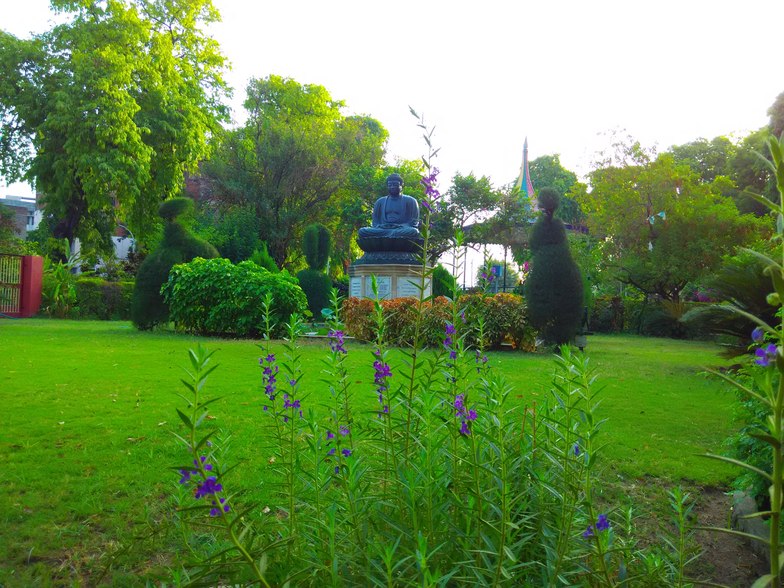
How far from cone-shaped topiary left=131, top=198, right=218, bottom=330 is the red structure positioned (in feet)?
27.6

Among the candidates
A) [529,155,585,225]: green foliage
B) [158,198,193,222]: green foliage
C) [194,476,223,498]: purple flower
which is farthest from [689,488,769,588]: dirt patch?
[529,155,585,225]: green foliage

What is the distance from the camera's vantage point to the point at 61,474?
375cm

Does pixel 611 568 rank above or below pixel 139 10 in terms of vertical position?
below

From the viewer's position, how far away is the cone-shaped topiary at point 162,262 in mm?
13555

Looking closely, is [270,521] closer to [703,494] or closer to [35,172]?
[703,494]

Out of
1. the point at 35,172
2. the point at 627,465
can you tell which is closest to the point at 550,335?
the point at 627,465

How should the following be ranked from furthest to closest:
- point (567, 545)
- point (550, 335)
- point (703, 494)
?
point (550, 335), point (703, 494), point (567, 545)

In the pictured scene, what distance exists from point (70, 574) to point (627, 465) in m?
3.46

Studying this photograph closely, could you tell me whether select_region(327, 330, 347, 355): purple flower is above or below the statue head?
below

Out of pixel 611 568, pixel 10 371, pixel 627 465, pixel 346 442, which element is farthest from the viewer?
pixel 10 371

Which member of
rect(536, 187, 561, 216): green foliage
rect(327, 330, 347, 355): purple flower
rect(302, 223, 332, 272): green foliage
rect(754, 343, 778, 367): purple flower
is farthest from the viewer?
rect(302, 223, 332, 272): green foliage

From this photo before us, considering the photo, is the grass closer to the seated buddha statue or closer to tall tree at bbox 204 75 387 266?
the seated buddha statue

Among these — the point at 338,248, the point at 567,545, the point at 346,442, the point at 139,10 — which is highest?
the point at 139,10

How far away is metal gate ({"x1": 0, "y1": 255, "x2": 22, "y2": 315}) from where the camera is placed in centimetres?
1977
